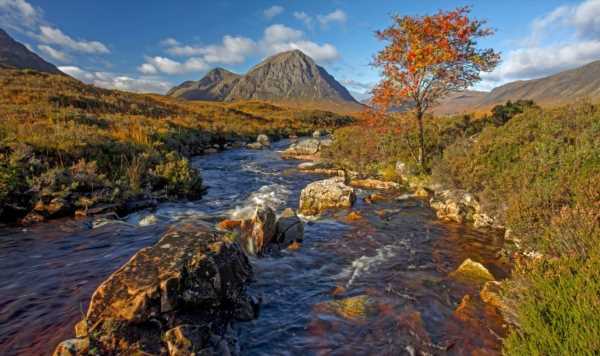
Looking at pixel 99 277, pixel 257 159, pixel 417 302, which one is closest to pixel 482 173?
pixel 417 302

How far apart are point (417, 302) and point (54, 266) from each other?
6.68m

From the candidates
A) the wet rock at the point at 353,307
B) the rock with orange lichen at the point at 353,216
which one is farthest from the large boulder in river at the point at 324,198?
the wet rock at the point at 353,307

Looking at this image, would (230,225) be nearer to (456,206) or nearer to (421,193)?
(456,206)

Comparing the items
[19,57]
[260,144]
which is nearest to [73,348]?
[260,144]

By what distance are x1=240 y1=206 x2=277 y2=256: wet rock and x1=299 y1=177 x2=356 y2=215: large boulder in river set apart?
3076 millimetres

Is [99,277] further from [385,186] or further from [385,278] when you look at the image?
[385,186]

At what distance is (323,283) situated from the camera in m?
5.97

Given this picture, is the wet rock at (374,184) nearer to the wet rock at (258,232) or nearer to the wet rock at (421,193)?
the wet rock at (421,193)

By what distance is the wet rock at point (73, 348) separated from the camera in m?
3.30

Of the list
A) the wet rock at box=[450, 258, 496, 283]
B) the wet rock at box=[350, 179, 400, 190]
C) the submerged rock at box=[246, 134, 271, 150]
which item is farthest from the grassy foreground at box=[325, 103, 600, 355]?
the submerged rock at box=[246, 134, 271, 150]

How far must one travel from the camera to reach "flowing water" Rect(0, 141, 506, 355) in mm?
4289

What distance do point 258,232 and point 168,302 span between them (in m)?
3.54

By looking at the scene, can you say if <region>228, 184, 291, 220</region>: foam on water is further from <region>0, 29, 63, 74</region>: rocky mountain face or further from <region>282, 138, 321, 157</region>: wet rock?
<region>0, 29, 63, 74</region>: rocky mountain face

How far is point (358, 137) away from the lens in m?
19.8
